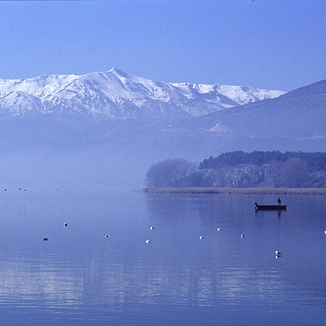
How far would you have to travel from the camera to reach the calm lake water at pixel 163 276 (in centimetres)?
2591

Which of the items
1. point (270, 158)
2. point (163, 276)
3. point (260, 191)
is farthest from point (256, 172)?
point (163, 276)

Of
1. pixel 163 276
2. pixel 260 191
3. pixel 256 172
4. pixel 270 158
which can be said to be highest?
pixel 270 158

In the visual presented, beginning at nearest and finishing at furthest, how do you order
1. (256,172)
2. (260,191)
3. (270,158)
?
(260,191) < (256,172) < (270,158)

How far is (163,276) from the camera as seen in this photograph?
32.8 metres

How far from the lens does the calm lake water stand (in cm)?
2591

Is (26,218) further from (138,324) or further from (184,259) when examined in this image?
(138,324)

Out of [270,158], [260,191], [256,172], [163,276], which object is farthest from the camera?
[270,158]

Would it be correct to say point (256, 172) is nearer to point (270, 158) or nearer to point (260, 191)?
point (270, 158)

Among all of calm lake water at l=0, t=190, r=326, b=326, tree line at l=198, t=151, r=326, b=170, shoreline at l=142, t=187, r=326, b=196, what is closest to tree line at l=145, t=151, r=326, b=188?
tree line at l=198, t=151, r=326, b=170

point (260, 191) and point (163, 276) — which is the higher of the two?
point (260, 191)

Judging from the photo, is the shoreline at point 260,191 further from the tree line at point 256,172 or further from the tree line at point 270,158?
the tree line at point 270,158

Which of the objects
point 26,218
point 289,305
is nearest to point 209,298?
point 289,305

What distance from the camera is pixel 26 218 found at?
7019cm

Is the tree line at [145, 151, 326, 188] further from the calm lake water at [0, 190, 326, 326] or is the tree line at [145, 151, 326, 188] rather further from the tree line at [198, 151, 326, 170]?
the calm lake water at [0, 190, 326, 326]
